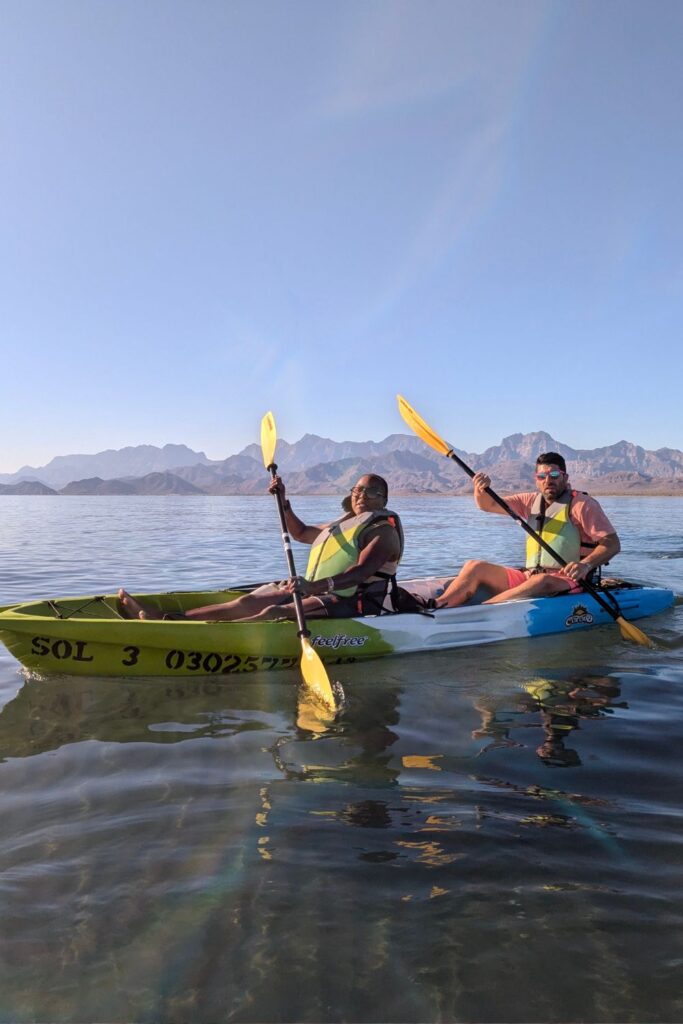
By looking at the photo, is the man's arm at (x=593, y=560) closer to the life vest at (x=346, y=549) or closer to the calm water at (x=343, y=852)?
the calm water at (x=343, y=852)

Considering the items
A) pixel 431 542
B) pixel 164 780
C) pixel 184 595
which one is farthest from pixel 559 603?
pixel 431 542

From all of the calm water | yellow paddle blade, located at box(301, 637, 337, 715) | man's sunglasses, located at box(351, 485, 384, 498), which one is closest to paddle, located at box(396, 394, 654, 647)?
man's sunglasses, located at box(351, 485, 384, 498)

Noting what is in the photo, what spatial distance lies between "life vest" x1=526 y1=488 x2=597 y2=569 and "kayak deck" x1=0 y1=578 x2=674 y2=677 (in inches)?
23.4

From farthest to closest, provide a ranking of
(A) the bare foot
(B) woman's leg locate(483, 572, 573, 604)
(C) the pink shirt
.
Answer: (C) the pink shirt, (B) woman's leg locate(483, 572, 573, 604), (A) the bare foot

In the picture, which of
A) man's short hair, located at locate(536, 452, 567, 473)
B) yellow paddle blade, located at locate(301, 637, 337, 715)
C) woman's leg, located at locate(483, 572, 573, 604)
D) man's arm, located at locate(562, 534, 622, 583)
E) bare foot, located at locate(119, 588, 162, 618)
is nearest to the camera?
yellow paddle blade, located at locate(301, 637, 337, 715)

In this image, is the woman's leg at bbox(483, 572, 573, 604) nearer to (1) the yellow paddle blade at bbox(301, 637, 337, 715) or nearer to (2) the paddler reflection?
(2) the paddler reflection

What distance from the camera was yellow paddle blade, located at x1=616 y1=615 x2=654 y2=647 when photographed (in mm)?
8367

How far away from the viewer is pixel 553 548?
9.01m

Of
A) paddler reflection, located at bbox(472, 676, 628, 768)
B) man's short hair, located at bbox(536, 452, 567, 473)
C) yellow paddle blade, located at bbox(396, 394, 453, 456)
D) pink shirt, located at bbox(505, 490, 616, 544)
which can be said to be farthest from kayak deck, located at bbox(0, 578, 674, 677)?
yellow paddle blade, located at bbox(396, 394, 453, 456)

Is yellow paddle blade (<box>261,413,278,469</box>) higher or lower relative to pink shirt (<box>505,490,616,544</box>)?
higher

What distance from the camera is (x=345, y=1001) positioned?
263cm

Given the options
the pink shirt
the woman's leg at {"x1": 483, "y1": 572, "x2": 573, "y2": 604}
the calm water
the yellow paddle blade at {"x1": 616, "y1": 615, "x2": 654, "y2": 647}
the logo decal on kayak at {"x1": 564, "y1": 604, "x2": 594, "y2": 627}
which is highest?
the pink shirt

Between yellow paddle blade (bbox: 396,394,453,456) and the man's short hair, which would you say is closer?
the man's short hair

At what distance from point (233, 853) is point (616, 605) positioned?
681 cm
